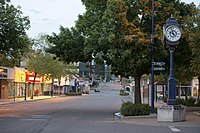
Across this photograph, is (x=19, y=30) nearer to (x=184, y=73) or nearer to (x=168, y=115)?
(x=168, y=115)

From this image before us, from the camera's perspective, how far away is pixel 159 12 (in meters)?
25.5

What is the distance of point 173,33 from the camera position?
69.9 feet

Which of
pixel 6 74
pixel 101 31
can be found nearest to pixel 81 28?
pixel 101 31

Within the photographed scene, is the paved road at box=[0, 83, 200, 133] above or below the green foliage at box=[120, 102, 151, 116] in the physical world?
below

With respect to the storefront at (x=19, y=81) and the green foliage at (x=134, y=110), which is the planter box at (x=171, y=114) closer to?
the green foliage at (x=134, y=110)

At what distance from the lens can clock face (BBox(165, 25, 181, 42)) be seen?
2117 centimetres

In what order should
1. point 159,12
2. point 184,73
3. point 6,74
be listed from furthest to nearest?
1. point 6,74
2. point 184,73
3. point 159,12

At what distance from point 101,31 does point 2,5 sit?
A: 27.8ft

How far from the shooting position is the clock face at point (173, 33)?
834 inches

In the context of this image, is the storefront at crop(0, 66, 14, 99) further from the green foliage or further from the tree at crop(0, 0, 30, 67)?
the green foliage

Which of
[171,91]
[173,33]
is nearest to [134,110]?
[171,91]

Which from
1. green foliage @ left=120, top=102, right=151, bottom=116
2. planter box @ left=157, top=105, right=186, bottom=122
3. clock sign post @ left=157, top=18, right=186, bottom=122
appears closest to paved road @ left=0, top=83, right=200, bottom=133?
planter box @ left=157, top=105, right=186, bottom=122

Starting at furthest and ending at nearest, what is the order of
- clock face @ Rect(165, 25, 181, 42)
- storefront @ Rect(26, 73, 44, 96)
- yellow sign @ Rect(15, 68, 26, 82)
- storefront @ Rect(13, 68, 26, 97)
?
1. storefront @ Rect(26, 73, 44, 96)
2. storefront @ Rect(13, 68, 26, 97)
3. yellow sign @ Rect(15, 68, 26, 82)
4. clock face @ Rect(165, 25, 181, 42)

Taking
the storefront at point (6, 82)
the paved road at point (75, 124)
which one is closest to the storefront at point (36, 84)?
the storefront at point (6, 82)
